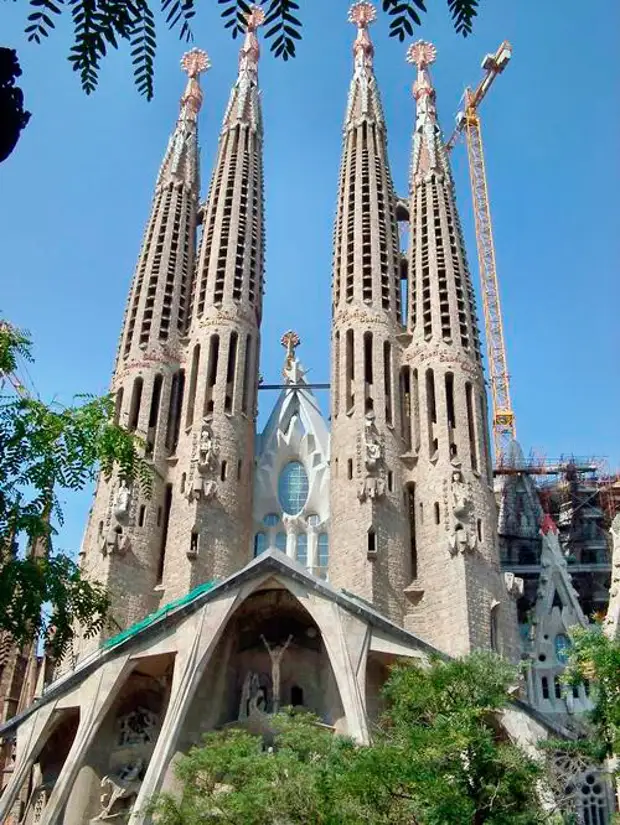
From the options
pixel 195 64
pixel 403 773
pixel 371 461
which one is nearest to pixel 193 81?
pixel 195 64

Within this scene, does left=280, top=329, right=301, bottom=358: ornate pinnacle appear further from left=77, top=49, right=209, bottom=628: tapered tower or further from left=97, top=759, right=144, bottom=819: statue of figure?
left=97, top=759, right=144, bottom=819: statue of figure

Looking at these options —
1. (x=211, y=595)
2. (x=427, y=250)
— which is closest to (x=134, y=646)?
(x=211, y=595)

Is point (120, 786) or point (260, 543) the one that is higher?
point (260, 543)

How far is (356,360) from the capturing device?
27.1m

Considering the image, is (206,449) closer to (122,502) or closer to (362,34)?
(122,502)

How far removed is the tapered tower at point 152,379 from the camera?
2417 centimetres

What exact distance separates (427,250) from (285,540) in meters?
10.1

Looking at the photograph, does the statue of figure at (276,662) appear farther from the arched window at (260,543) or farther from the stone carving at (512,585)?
the stone carving at (512,585)

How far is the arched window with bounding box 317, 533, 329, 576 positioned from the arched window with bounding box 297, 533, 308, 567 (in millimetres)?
378

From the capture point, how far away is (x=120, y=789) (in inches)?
805

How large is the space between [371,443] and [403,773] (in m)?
14.7

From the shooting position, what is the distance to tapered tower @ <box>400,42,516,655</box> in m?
23.1

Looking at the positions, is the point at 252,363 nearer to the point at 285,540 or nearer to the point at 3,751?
the point at 285,540

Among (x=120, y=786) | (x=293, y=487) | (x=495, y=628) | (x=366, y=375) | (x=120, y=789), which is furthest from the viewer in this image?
(x=293, y=487)
